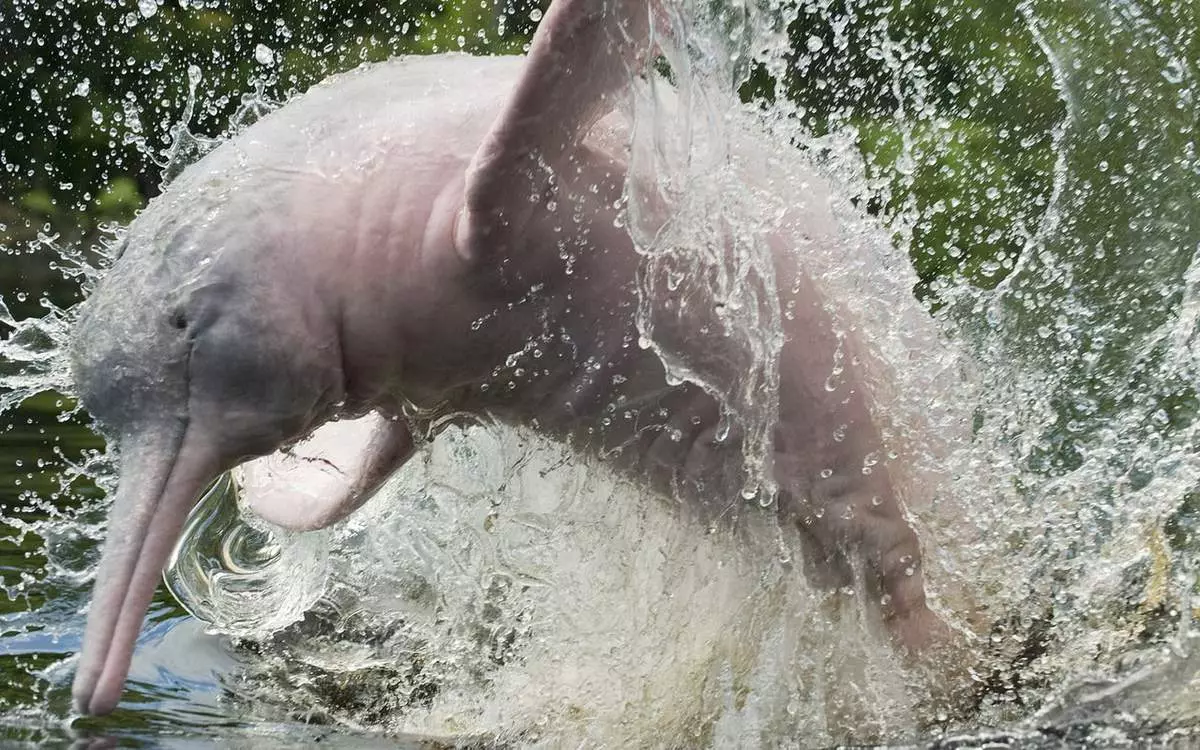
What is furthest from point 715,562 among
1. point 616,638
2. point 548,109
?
point 548,109

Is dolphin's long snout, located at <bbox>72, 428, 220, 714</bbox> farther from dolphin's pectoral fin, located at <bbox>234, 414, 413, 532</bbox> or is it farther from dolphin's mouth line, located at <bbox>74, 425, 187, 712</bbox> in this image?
dolphin's pectoral fin, located at <bbox>234, 414, 413, 532</bbox>

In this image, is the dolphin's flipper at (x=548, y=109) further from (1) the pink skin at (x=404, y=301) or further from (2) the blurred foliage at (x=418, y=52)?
(2) the blurred foliage at (x=418, y=52)

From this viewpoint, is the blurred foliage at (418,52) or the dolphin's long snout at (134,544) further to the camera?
the blurred foliage at (418,52)

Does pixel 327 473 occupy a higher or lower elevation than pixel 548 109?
lower

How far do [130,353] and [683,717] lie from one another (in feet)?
5.18

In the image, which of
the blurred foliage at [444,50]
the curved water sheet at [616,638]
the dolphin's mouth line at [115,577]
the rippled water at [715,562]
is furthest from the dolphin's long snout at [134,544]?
the blurred foliage at [444,50]

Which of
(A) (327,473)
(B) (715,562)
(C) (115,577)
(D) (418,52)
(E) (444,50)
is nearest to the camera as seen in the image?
(C) (115,577)

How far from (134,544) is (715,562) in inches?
56.5

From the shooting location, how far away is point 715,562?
13.0 ft

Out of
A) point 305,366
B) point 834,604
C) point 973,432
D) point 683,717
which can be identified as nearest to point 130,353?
point 305,366

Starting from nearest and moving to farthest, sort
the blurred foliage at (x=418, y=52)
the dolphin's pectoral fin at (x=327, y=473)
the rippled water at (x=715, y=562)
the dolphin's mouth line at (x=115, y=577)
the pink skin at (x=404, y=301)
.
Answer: the dolphin's mouth line at (x=115, y=577)
the pink skin at (x=404, y=301)
the rippled water at (x=715, y=562)
the dolphin's pectoral fin at (x=327, y=473)
the blurred foliage at (x=418, y=52)

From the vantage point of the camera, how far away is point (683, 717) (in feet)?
12.7

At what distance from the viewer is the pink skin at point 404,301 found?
321 centimetres

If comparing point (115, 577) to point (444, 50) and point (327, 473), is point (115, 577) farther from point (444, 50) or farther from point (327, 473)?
point (444, 50)
